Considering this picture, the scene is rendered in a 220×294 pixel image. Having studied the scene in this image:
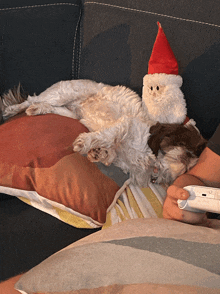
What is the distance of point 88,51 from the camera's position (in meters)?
1.60

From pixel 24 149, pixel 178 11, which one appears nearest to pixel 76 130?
pixel 24 149

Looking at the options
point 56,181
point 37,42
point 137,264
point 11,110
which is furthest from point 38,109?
point 137,264

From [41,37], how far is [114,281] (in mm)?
1429

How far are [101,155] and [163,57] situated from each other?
532 mm

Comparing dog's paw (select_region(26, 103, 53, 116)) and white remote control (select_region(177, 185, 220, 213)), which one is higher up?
dog's paw (select_region(26, 103, 53, 116))

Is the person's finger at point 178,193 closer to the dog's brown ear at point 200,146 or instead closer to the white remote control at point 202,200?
the white remote control at point 202,200

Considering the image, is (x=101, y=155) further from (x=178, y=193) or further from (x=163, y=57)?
(x=163, y=57)

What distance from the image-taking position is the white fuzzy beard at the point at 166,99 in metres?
1.23

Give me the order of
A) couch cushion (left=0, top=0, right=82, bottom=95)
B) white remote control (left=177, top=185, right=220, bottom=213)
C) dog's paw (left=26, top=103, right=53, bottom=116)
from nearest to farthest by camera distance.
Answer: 1. white remote control (left=177, top=185, right=220, bottom=213)
2. dog's paw (left=26, top=103, right=53, bottom=116)
3. couch cushion (left=0, top=0, right=82, bottom=95)

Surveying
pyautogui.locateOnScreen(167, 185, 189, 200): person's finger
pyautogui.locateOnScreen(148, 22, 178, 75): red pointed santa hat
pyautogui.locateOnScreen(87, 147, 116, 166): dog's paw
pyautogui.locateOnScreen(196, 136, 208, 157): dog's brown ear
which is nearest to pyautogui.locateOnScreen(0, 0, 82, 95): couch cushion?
pyautogui.locateOnScreen(148, 22, 178, 75): red pointed santa hat

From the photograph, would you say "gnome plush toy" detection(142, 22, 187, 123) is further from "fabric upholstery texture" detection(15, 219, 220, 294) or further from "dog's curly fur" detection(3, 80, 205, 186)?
"fabric upholstery texture" detection(15, 219, 220, 294)

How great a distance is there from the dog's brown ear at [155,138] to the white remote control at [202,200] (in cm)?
33

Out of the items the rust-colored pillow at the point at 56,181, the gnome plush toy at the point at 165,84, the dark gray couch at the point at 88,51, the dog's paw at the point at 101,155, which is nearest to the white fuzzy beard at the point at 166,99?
the gnome plush toy at the point at 165,84

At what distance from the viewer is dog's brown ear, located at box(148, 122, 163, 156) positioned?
1.19 m
